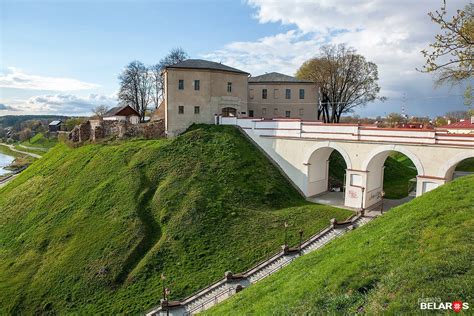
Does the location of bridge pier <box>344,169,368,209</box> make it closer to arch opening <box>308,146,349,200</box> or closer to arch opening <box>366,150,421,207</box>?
arch opening <box>366,150,421,207</box>

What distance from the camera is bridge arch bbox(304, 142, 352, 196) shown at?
1147 inches

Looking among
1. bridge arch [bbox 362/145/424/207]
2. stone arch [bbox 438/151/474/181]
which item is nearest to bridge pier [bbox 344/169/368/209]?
bridge arch [bbox 362/145/424/207]

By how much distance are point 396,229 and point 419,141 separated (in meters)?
13.8

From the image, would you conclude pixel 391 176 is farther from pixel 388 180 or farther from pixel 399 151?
pixel 399 151

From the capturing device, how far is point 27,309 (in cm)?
2094

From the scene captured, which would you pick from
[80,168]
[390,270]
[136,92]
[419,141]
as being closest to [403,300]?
[390,270]

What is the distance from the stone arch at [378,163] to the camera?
79.2 ft

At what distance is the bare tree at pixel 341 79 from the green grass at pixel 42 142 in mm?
93360

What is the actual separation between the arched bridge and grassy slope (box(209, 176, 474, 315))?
373 inches

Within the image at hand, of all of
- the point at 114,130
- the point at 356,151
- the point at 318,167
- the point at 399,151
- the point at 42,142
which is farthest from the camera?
the point at 42,142

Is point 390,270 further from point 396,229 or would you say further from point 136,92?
point 136,92

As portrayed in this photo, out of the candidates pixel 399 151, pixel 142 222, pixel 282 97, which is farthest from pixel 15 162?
pixel 399 151

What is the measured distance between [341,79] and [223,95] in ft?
58.4

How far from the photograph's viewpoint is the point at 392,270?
380 inches
